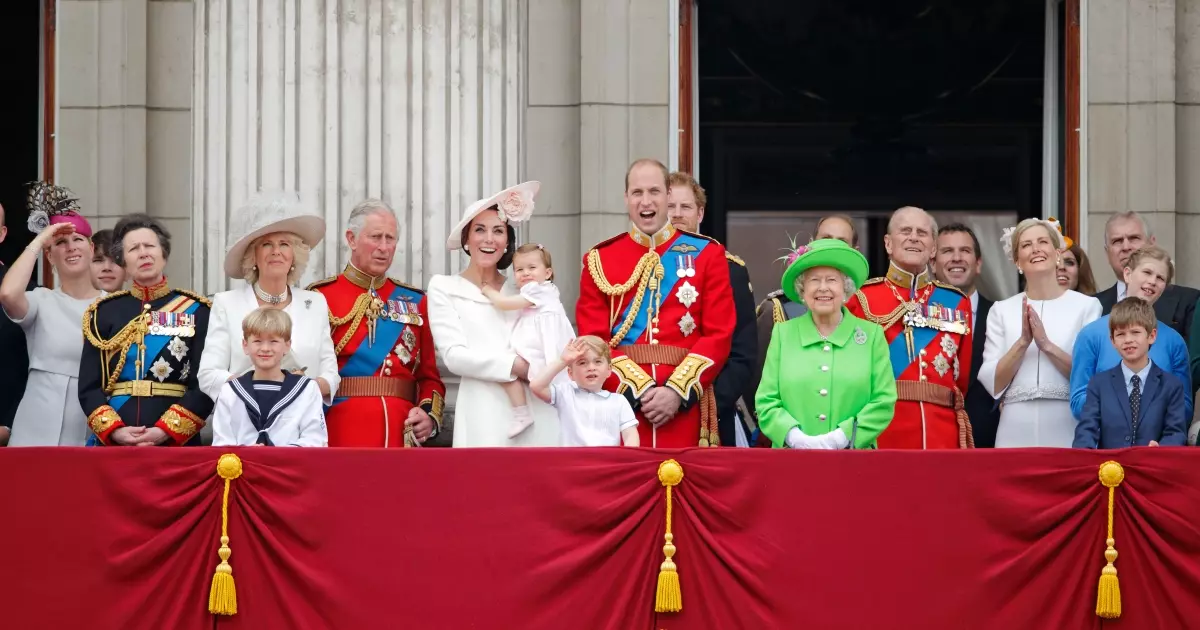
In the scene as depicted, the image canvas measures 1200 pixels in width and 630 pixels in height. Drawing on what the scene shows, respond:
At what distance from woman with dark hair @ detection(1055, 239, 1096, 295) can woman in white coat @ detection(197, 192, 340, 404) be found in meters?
3.54

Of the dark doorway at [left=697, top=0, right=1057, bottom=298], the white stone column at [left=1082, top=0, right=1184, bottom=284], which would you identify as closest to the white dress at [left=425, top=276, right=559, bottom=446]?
the white stone column at [left=1082, top=0, right=1184, bottom=284]

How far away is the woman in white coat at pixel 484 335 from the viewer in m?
7.73

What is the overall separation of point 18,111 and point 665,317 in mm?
7895

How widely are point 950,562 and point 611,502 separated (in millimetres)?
1297

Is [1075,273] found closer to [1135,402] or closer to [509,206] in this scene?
[1135,402]

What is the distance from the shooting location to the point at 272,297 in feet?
26.3

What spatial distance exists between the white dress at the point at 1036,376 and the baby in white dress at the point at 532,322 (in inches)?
77.0

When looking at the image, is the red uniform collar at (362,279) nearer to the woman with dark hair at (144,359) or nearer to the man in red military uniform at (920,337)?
the woman with dark hair at (144,359)

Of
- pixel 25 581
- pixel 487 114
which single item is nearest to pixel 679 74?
pixel 487 114

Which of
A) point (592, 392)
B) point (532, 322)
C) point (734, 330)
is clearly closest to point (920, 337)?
point (734, 330)

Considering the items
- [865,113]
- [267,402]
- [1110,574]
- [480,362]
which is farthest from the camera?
[865,113]

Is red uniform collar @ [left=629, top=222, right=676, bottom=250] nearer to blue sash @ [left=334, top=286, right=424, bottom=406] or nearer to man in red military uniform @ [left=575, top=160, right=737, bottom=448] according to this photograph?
man in red military uniform @ [left=575, top=160, right=737, bottom=448]

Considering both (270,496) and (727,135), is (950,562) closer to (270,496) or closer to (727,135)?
(270,496)

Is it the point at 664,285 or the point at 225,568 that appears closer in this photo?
the point at 225,568
